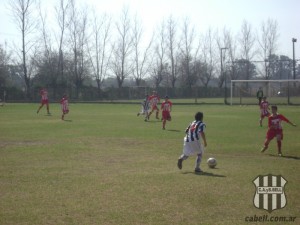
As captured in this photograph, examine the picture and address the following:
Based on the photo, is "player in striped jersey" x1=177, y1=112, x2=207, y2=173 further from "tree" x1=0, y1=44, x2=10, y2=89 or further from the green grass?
"tree" x1=0, y1=44, x2=10, y2=89

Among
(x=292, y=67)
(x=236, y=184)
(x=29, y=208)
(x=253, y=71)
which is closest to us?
(x=29, y=208)

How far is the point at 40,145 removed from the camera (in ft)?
53.1

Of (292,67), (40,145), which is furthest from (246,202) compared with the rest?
(292,67)

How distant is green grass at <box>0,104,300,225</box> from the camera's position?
23.9ft

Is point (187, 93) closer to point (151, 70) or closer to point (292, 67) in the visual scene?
point (151, 70)

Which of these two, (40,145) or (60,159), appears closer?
(60,159)

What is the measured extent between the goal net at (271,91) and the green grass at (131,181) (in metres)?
31.9

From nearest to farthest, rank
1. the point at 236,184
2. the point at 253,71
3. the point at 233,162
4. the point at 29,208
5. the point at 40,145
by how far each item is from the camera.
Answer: the point at 29,208 < the point at 236,184 < the point at 233,162 < the point at 40,145 < the point at 253,71

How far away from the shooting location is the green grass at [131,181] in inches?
286

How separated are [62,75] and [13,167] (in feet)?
195

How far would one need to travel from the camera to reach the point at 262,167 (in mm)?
11578

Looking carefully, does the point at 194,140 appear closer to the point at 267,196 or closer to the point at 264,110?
the point at 267,196

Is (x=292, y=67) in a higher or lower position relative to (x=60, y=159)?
higher

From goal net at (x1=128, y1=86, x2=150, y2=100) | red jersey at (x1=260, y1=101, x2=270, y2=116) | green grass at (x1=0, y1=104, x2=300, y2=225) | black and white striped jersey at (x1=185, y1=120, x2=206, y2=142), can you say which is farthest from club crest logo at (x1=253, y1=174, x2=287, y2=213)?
goal net at (x1=128, y1=86, x2=150, y2=100)
